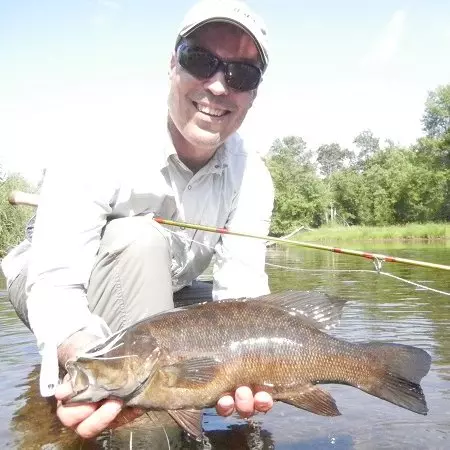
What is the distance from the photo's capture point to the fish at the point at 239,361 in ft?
8.04

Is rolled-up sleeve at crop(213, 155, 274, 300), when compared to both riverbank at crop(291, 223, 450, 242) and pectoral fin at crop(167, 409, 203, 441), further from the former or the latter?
riverbank at crop(291, 223, 450, 242)

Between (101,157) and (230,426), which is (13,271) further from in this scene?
(230,426)

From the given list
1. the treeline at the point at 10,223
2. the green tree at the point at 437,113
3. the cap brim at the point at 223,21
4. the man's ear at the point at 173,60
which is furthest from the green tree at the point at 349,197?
the cap brim at the point at 223,21

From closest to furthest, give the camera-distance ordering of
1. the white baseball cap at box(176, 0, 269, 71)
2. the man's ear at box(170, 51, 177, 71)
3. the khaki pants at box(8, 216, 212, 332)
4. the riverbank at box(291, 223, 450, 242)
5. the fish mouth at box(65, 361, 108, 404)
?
the fish mouth at box(65, 361, 108, 404), the khaki pants at box(8, 216, 212, 332), the white baseball cap at box(176, 0, 269, 71), the man's ear at box(170, 51, 177, 71), the riverbank at box(291, 223, 450, 242)

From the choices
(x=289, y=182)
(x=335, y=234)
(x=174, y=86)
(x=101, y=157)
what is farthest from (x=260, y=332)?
(x=289, y=182)

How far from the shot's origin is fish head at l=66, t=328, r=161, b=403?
2.36 metres

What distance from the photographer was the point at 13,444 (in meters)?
3.27

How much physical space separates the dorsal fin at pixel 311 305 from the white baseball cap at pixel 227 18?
151cm

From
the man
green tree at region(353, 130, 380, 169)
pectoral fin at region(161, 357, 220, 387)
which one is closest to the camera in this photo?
pectoral fin at region(161, 357, 220, 387)

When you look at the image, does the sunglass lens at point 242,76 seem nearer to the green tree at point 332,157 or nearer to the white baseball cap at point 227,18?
→ the white baseball cap at point 227,18

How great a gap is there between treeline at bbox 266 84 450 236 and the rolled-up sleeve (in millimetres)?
56285

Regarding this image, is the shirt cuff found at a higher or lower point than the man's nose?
lower

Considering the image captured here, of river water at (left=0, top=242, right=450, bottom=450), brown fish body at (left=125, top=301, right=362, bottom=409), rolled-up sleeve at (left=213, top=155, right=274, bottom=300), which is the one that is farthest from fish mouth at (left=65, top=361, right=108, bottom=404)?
rolled-up sleeve at (left=213, top=155, right=274, bottom=300)

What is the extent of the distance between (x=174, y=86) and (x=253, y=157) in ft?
2.88
